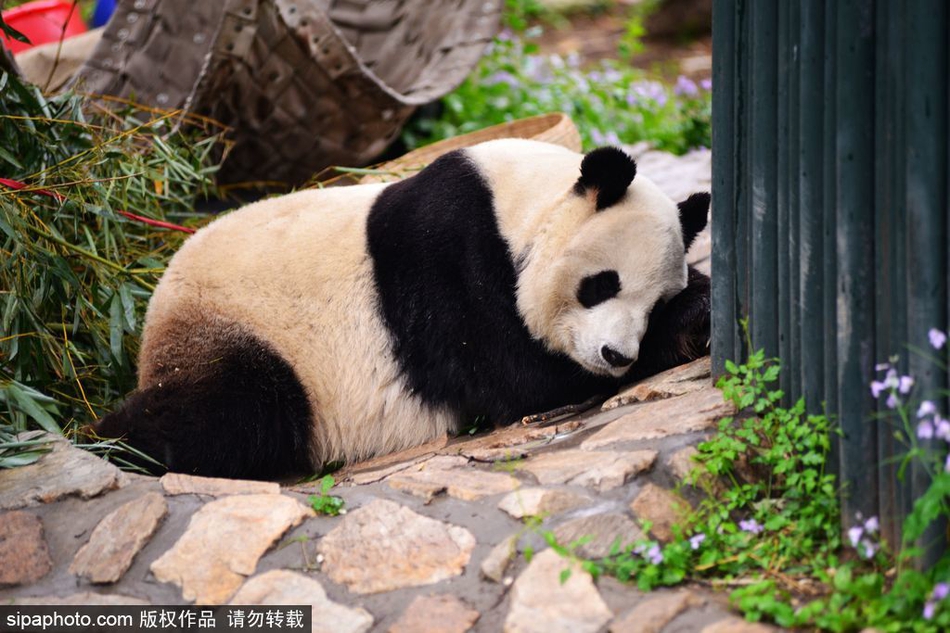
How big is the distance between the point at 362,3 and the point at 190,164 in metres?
1.49

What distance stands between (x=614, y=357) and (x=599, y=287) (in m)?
0.24

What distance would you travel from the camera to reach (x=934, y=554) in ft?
6.84

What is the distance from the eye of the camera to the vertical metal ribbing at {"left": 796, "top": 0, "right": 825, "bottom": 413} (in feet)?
7.84

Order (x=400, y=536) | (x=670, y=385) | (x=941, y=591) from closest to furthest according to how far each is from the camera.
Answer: (x=941, y=591) < (x=400, y=536) < (x=670, y=385)

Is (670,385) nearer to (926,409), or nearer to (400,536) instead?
(400,536)

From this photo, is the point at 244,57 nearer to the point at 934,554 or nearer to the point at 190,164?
the point at 190,164

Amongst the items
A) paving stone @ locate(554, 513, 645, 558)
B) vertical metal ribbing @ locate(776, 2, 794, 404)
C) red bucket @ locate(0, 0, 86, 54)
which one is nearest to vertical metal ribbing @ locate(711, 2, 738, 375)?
vertical metal ribbing @ locate(776, 2, 794, 404)

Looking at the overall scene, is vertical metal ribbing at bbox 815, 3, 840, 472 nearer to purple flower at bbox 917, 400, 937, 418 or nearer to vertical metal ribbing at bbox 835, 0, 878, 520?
vertical metal ribbing at bbox 835, 0, 878, 520

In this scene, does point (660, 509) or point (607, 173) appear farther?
point (607, 173)

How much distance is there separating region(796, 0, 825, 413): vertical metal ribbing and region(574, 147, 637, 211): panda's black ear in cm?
83

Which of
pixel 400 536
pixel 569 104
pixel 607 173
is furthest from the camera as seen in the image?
pixel 569 104

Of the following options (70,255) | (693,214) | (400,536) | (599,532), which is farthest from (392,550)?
(70,255)

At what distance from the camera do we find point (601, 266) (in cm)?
331

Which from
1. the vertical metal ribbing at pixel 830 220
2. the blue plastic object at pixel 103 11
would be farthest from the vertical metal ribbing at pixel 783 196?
the blue plastic object at pixel 103 11
